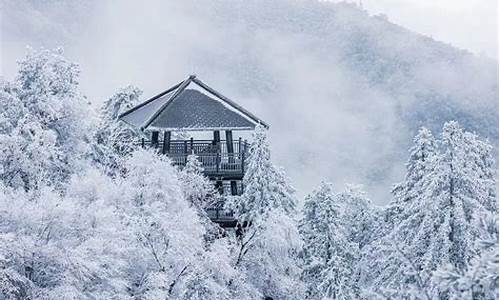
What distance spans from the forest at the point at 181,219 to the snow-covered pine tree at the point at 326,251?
0.17ft

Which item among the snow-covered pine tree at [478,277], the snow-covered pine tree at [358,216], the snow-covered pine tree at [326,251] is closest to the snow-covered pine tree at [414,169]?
the snow-covered pine tree at [326,251]

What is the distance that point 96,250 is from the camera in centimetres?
1588

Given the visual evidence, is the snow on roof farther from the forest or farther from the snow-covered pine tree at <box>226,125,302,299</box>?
the snow-covered pine tree at <box>226,125,302,299</box>

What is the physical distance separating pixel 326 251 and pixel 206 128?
612cm

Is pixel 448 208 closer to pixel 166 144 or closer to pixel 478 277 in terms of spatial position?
pixel 478 277

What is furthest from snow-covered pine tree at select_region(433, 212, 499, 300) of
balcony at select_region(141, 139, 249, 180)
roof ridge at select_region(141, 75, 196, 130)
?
roof ridge at select_region(141, 75, 196, 130)

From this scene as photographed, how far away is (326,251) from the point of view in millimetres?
22516

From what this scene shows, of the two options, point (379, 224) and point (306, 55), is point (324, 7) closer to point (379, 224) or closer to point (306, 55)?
point (306, 55)

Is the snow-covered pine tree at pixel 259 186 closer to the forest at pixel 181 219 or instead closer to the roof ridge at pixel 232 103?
the forest at pixel 181 219

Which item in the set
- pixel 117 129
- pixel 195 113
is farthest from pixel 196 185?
pixel 117 129

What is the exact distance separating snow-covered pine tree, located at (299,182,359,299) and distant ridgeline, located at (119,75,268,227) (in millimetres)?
2753

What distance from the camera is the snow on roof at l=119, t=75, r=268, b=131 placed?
80.5 feet

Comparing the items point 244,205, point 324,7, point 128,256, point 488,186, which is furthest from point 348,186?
point 324,7

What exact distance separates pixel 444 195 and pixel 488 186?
60.1 inches
